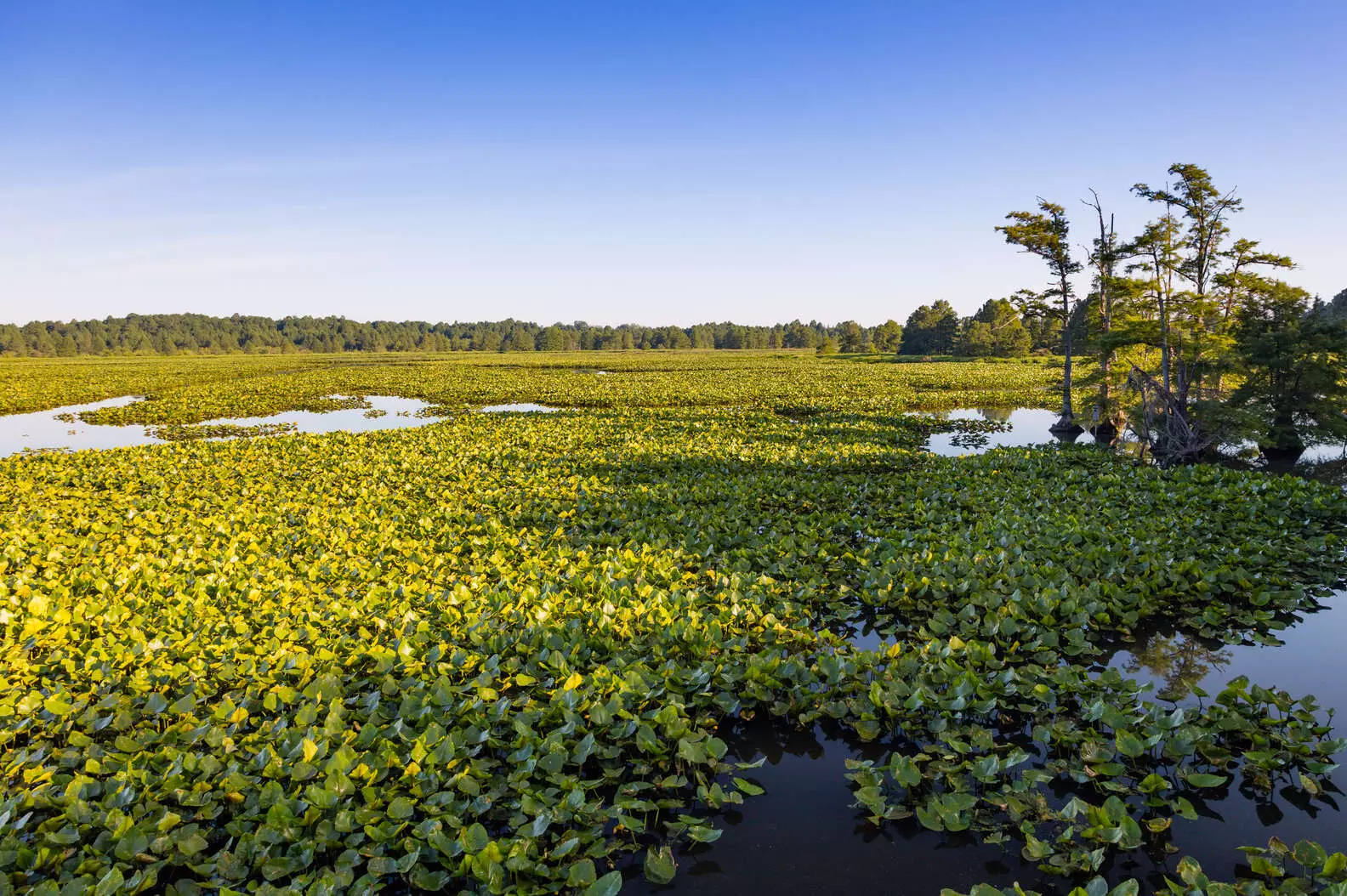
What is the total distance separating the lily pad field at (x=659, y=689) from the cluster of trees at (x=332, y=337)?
123 meters

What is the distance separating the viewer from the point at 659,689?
5.55 metres

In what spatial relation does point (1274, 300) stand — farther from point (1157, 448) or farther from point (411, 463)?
point (411, 463)

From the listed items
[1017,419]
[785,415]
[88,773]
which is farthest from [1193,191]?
[88,773]

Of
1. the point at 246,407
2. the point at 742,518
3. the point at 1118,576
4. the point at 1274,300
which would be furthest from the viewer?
the point at 246,407

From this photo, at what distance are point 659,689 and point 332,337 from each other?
18073 cm

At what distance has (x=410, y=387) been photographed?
41.6m

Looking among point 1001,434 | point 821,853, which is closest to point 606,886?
point 821,853

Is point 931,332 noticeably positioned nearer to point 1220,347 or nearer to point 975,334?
point 975,334

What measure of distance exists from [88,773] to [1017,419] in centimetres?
3028

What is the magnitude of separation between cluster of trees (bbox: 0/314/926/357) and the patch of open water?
109432mm

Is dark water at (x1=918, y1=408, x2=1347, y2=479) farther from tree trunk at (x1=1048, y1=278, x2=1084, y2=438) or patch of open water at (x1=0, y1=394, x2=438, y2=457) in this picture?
patch of open water at (x1=0, y1=394, x2=438, y2=457)

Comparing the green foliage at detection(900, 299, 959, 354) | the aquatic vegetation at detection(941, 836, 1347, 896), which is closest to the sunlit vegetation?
the aquatic vegetation at detection(941, 836, 1347, 896)

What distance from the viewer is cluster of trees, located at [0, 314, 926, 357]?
450 feet

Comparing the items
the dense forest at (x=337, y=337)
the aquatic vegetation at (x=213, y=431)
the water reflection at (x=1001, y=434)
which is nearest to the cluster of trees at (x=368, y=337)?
Result: the dense forest at (x=337, y=337)
